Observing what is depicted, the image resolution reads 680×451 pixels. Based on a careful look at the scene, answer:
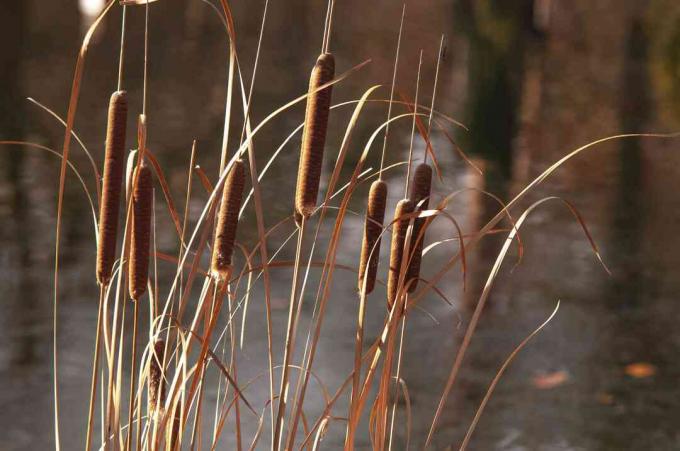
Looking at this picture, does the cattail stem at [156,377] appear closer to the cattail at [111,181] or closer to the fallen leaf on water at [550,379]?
the cattail at [111,181]

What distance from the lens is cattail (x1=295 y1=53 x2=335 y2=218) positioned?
43.6 inches

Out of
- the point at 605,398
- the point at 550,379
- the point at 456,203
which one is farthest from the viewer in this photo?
the point at 456,203

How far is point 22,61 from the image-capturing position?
8.38 metres

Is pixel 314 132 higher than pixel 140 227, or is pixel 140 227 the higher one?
pixel 314 132

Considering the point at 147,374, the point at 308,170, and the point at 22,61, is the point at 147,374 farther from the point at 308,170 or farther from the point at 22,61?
the point at 22,61

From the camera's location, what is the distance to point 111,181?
3.72 feet

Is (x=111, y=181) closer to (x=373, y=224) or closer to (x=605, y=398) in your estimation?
(x=373, y=224)

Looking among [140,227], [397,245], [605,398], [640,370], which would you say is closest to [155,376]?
[140,227]

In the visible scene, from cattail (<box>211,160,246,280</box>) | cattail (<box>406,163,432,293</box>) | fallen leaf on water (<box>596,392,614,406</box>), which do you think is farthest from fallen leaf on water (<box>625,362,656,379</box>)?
cattail (<box>211,160,246,280</box>)

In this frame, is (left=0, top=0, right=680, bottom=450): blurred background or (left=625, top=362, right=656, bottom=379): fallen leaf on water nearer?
(left=0, top=0, right=680, bottom=450): blurred background

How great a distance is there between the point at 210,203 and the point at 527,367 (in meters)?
2.45

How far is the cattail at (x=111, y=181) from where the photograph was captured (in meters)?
1.12

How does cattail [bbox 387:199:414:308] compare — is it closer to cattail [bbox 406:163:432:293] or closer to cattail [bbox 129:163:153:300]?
cattail [bbox 406:163:432:293]

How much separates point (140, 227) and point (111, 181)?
0.19 ft
